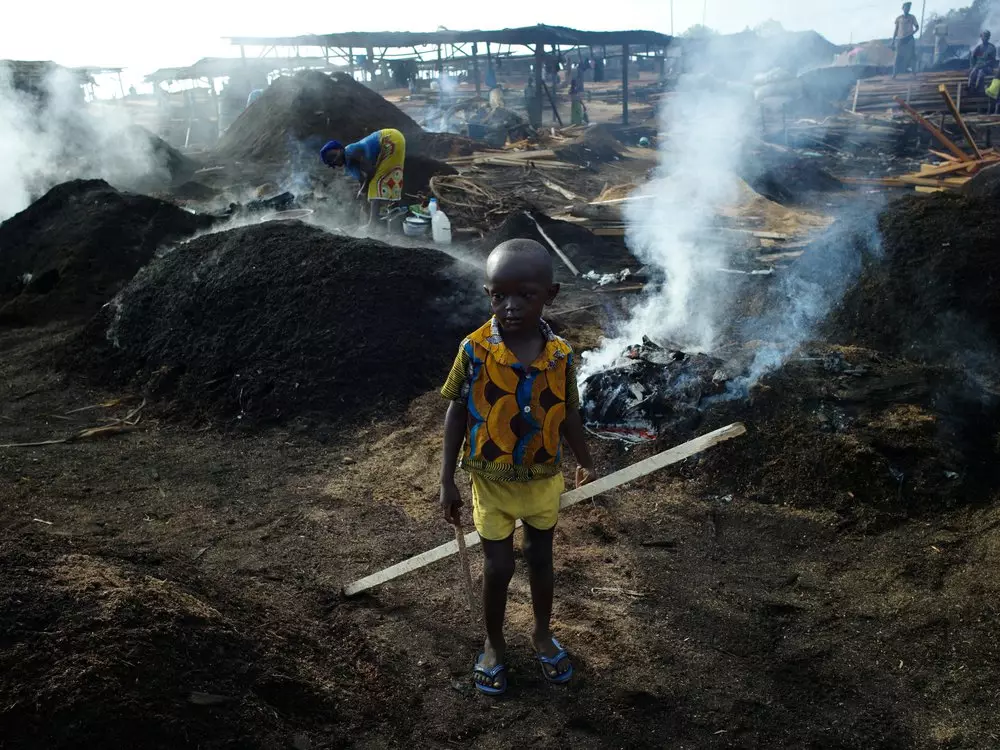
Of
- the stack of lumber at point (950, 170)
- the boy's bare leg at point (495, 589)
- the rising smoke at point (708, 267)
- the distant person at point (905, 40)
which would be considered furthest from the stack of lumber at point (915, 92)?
the boy's bare leg at point (495, 589)

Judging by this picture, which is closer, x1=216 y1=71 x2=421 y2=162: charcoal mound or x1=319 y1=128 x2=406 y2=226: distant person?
x1=319 y1=128 x2=406 y2=226: distant person

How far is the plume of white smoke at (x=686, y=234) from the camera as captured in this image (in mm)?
7383

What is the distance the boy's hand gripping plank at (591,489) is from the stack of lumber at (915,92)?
21111 millimetres

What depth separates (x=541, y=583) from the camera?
301 cm

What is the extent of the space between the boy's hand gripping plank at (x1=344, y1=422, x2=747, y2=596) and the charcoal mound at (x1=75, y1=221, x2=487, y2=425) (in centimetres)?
271

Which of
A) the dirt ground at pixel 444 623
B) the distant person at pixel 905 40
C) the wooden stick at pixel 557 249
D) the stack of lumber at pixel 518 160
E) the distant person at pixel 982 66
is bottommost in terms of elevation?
the dirt ground at pixel 444 623

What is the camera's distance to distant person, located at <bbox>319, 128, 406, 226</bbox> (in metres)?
10.8

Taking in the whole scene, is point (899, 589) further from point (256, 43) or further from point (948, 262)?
point (256, 43)

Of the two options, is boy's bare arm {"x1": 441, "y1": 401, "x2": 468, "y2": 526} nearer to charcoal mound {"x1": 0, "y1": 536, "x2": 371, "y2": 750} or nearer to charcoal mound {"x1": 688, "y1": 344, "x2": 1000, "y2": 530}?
charcoal mound {"x1": 0, "y1": 536, "x2": 371, "y2": 750}

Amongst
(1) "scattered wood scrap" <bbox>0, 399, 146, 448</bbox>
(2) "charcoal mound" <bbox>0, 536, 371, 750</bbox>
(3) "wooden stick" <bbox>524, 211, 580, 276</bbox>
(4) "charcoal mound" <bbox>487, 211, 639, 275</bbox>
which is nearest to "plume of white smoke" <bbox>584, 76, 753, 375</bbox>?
(4) "charcoal mound" <bbox>487, 211, 639, 275</bbox>

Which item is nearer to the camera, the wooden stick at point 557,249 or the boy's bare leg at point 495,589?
the boy's bare leg at point 495,589

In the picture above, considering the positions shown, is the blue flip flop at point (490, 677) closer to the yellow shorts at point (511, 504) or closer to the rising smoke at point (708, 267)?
A: the yellow shorts at point (511, 504)

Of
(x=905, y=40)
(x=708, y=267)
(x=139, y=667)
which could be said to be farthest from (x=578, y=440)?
(x=905, y=40)

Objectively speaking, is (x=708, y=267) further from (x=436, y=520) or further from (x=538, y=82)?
(x=538, y=82)
